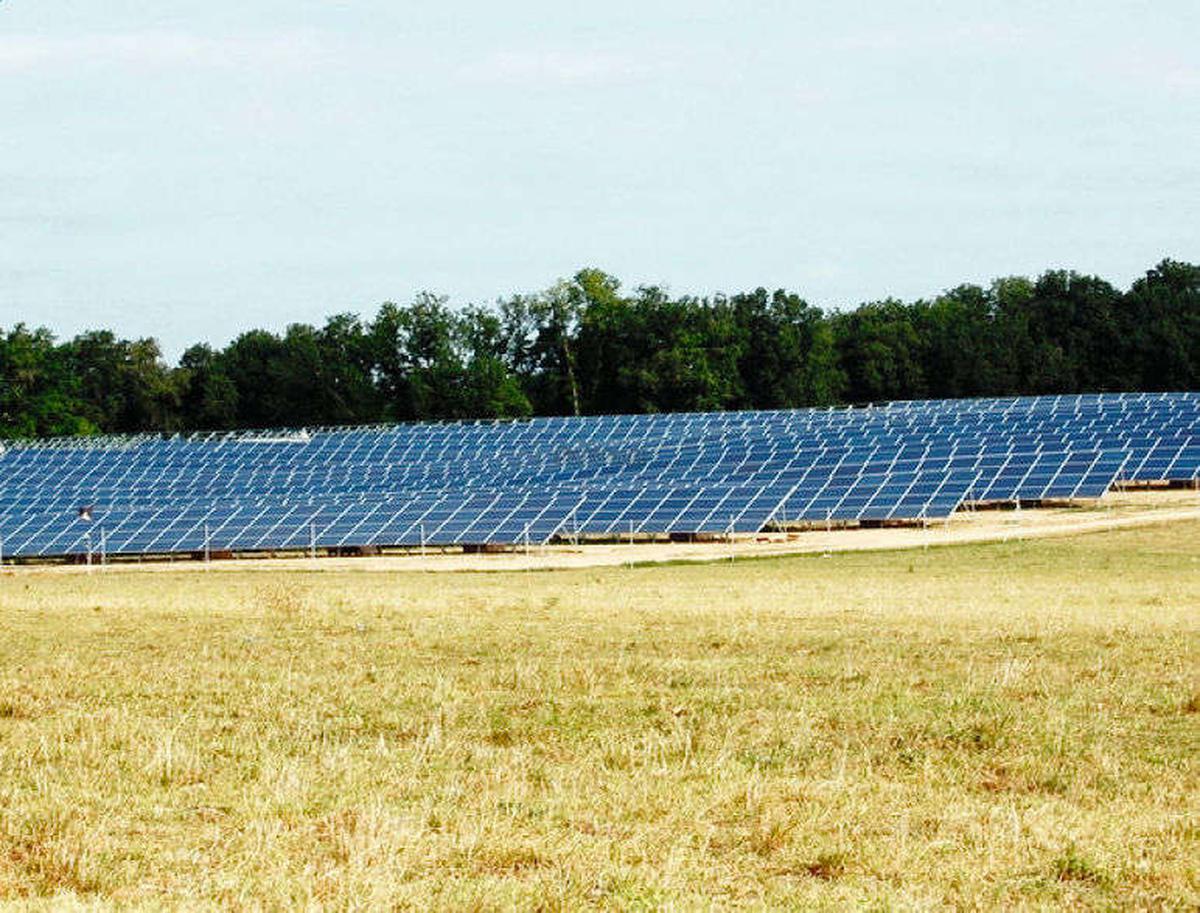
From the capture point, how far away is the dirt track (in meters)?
53.6

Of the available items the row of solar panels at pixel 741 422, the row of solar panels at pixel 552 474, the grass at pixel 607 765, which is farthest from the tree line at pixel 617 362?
the grass at pixel 607 765

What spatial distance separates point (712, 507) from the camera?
6253cm

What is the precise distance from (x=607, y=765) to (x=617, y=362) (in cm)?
12936

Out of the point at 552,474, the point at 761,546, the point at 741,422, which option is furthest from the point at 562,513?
the point at 741,422

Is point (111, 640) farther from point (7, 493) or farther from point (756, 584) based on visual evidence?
point (7, 493)

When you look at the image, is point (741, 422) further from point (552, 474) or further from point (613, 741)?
point (613, 741)

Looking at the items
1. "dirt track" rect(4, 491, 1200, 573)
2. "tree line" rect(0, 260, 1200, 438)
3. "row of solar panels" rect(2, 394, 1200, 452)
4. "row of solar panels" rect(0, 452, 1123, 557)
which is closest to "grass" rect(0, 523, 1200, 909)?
"dirt track" rect(4, 491, 1200, 573)

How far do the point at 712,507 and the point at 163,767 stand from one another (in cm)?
5231

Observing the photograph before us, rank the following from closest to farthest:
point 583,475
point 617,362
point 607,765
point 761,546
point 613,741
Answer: point 607,765, point 613,741, point 761,546, point 583,475, point 617,362

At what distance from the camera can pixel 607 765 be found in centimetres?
Result: 1098

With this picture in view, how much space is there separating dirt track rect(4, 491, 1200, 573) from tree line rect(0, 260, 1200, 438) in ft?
232

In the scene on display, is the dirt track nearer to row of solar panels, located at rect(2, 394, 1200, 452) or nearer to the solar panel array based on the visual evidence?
the solar panel array

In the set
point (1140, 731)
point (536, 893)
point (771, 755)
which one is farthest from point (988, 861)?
point (1140, 731)

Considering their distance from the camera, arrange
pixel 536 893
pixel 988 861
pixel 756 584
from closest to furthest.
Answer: pixel 536 893 < pixel 988 861 < pixel 756 584
